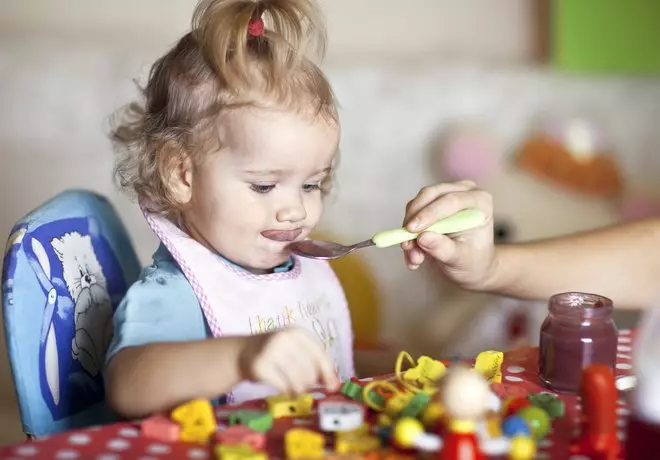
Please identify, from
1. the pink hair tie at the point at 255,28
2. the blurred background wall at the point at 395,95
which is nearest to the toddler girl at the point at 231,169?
the pink hair tie at the point at 255,28

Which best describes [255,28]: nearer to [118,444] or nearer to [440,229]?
[440,229]

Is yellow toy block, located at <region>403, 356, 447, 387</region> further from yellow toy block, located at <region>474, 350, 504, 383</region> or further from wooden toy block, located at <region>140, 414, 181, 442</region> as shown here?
wooden toy block, located at <region>140, 414, 181, 442</region>

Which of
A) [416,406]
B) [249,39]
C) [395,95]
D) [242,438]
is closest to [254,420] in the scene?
[242,438]

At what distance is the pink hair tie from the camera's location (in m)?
1.09

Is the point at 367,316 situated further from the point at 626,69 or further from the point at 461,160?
the point at 626,69

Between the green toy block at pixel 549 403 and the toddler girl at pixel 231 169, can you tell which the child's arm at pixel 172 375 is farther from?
the green toy block at pixel 549 403

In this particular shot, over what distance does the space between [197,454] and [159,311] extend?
30cm

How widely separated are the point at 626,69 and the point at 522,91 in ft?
0.95

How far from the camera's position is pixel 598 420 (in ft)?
2.41

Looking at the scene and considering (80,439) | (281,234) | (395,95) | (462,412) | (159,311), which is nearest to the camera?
(462,412)

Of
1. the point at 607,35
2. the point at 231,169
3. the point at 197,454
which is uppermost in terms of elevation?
the point at 607,35

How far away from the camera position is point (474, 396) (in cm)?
68

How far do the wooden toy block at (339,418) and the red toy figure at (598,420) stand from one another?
0.18 metres

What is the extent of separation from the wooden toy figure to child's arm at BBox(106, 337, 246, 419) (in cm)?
21
